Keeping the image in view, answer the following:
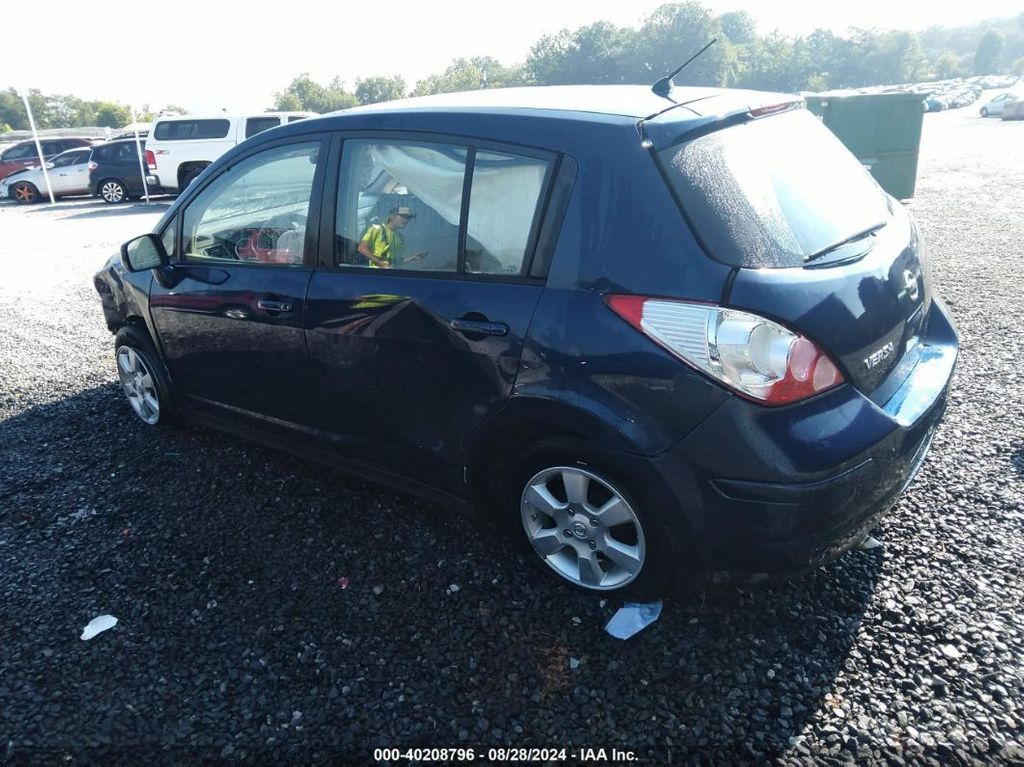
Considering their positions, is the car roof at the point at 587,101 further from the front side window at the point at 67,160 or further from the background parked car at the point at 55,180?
the front side window at the point at 67,160

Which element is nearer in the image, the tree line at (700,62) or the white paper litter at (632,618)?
the white paper litter at (632,618)

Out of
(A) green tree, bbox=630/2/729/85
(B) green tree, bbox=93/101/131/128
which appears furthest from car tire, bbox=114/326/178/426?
(A) green tree, bbox=630/2/729/85

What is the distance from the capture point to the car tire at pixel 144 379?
4.30 meters

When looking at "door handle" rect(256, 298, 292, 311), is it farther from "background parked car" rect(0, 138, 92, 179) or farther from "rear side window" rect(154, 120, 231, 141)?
"background parked car" rect(0, 138, 92, 179)

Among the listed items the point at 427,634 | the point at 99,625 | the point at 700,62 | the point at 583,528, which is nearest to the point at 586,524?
the point at 583,528

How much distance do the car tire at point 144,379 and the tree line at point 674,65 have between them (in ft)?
228

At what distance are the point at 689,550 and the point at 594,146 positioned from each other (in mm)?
1379

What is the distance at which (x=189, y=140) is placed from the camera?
1753 cm

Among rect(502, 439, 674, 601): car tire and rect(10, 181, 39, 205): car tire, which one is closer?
rect(502, 439, 674, 601): car tire

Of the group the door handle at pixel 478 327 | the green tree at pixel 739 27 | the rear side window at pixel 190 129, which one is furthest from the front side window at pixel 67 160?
the green tree at pixel 739 27

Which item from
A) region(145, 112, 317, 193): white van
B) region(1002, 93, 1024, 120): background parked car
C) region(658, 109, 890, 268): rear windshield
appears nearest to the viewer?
region(658, 109, 890, 268): rear windshield

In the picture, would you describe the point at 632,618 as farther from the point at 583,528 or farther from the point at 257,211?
the point at 257,211

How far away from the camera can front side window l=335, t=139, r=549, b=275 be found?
8.86ft

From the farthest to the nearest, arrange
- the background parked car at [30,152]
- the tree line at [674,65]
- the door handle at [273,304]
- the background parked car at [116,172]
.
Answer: the tree line at [674,65]
the background parked car at [30,152]
the background parked car at [116,172]
the door handle at [273,304]
